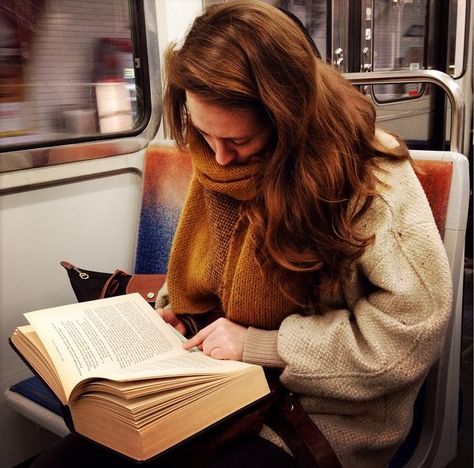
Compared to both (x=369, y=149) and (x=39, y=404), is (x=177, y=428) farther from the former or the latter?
(x=39, y=404)

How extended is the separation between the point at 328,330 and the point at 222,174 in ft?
1.30

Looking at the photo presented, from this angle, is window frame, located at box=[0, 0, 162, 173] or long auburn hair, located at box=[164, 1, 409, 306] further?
window frame, located at box=[0, 0, 162, 173]

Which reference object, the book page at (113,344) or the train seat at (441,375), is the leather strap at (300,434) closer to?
the book page at (113,344)

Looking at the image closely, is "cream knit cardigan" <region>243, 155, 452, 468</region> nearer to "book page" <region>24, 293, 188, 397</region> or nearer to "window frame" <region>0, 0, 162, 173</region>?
"book page" <region>24, 293, 188, 397</region>

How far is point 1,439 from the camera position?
1974 millimetres

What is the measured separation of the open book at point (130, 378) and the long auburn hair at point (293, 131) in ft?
0.83

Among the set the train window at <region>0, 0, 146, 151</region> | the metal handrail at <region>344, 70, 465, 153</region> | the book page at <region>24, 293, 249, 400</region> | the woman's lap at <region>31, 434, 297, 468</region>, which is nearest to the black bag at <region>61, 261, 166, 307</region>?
the book page at <region>24, 293, 249, 400</region>

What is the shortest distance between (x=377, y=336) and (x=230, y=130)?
0.49m

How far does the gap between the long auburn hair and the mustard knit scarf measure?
0.18ft

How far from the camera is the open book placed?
3.06 feet

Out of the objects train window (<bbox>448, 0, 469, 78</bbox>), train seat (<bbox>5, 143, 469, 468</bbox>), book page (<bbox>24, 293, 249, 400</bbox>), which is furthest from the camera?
train window (<bbox>448, 0, 469, 78</bbox>)

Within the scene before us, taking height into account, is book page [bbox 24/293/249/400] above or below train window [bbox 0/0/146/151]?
below

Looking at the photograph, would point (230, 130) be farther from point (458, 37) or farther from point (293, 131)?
point (458, 37)

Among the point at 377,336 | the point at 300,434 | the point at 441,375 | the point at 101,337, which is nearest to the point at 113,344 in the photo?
the point at 101,337
